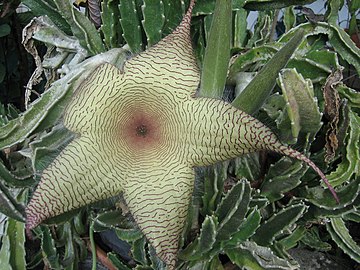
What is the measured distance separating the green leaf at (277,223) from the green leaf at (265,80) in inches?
6.7

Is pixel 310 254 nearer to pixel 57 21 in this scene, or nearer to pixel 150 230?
pixel 150 230

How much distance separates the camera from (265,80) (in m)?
0.65

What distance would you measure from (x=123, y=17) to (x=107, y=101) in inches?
10.0

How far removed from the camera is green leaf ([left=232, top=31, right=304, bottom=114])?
613mm

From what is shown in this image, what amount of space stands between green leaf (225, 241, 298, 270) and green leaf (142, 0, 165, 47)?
34 centimetres

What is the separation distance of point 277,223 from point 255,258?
0.24 feet

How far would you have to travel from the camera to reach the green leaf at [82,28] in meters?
0.86

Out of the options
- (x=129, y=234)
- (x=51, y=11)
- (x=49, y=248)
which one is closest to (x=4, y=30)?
(x=51, y=11)

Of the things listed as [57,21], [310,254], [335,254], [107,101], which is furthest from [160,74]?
[335,254]

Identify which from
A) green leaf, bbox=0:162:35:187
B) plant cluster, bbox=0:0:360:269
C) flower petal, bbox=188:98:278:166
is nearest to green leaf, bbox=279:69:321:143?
plant cluster, bbox=0:0:360:269

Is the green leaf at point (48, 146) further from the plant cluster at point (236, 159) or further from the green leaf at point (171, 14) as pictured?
the green leaf at point (171, 14)

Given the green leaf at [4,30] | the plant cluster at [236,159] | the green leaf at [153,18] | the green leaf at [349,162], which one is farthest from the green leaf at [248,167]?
the green leaf at [4,30]

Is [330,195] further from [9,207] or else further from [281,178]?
[9,207]

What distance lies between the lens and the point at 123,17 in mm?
836
